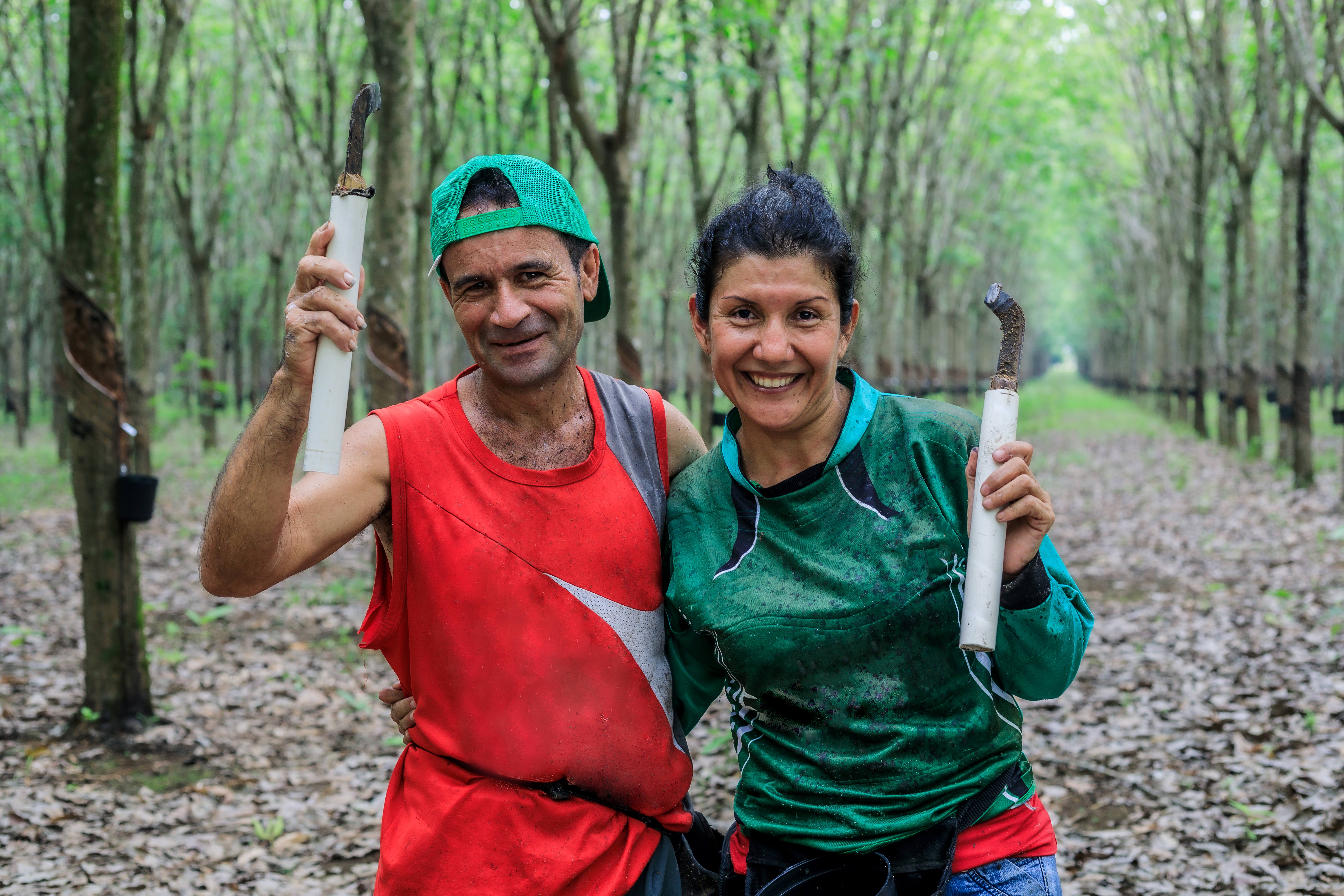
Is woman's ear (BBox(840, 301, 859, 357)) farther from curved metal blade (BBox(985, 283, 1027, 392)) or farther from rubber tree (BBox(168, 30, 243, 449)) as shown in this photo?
rubber tree (BBox(168, 30, 243, 449))

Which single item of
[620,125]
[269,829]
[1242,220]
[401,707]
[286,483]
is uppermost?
[1242,220]

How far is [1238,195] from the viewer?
687 inches

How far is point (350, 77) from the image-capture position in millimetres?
19391

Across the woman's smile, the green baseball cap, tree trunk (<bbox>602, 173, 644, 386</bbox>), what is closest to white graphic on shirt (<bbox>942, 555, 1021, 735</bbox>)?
the woman's smile

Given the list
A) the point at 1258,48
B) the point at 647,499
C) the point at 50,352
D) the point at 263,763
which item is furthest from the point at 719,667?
the point at 50,352

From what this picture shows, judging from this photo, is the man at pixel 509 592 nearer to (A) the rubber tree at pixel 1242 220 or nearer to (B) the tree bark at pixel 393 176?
(B) the tree bark at pixel 393 176

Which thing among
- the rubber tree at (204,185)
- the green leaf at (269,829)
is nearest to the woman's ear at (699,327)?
the green leaf at (269,829)

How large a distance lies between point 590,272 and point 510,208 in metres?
0.31

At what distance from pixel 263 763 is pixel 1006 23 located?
20365 millimetres

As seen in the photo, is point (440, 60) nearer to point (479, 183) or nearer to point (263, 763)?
point (263, 763)

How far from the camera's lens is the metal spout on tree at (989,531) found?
5.86 ft

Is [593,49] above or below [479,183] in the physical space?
above

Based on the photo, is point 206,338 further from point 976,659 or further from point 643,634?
point 976,659

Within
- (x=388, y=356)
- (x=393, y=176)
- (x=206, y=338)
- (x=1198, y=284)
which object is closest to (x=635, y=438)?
(x=388, y=356)
